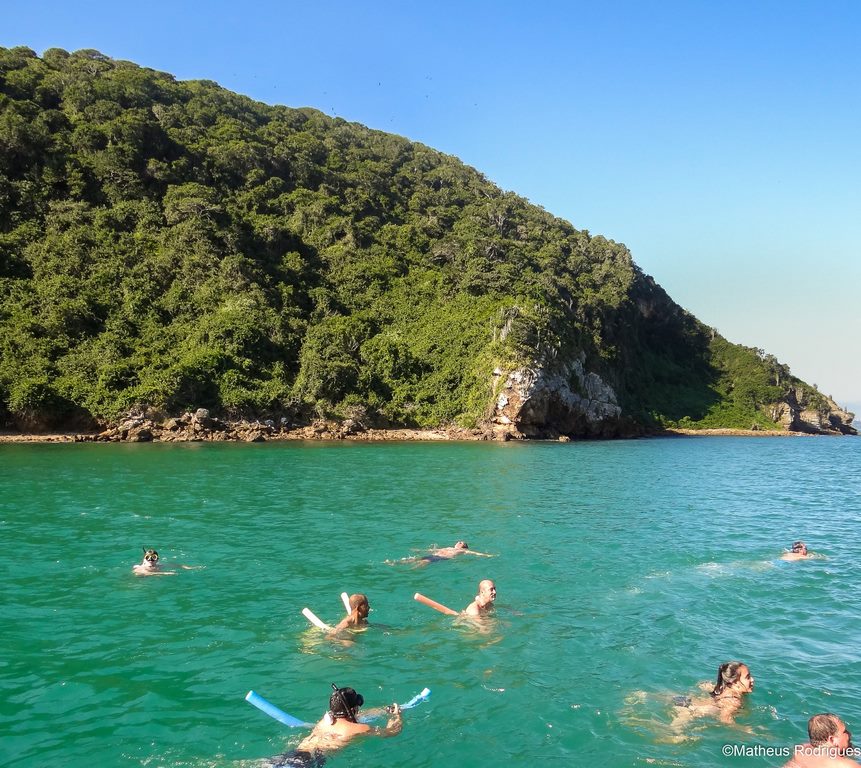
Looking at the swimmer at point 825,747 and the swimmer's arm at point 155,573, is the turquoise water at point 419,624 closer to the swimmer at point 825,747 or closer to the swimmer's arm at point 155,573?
the swimmer's arm at point 155,573

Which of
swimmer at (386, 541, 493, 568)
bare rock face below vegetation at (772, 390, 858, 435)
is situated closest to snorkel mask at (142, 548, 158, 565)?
swimmer at (386, 541, 493, 568)

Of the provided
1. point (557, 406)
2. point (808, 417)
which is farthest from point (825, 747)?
point (808, 417)

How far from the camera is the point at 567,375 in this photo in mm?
73125

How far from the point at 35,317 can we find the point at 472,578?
200ft

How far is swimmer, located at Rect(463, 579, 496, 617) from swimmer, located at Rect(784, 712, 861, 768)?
6.02 meters

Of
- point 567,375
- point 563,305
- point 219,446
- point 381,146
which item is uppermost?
point 381,146

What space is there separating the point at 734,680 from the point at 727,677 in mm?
98

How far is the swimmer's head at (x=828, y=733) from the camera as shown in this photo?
23.2 feet

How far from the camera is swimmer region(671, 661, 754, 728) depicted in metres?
8.69

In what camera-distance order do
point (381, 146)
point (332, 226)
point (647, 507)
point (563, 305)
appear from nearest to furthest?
point (647, 507)
point (563, 305)
point (332, 226)
point (381, 146)

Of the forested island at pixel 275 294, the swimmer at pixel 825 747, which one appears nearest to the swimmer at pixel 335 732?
the swimmer at pixel 825 747

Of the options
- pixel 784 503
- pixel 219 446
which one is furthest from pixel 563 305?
pixel 784 503

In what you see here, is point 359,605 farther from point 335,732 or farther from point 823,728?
point 823,728

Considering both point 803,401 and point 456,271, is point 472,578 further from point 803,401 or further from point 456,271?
point 803,401
